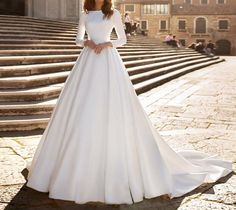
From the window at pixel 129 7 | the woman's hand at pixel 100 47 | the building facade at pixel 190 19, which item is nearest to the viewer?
the woman's hand at pixel 100 47

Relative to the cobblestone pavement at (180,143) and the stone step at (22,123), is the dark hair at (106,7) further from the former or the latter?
the stone step at (22,123)

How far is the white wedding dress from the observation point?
275cm

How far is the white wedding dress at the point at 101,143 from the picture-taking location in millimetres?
2746

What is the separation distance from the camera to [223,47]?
43.9 meters

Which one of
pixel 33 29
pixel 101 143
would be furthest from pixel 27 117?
pixel 33 29

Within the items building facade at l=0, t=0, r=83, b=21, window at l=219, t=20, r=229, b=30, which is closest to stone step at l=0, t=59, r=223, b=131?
building facade at l=0, t=0, r=83, b=21

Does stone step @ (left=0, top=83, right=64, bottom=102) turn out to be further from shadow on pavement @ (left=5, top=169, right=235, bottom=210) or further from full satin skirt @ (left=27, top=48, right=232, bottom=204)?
shadow on pavement @ (left=5, top=169, right=235, bottom=210)

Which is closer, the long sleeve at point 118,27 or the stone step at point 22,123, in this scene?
the long sleeve at point 118,27

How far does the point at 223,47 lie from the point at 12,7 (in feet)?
109

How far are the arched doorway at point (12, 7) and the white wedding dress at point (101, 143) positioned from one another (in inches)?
530

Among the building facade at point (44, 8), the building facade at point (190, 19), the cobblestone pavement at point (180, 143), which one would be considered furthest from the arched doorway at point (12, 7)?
the building facade at point (190, 19)

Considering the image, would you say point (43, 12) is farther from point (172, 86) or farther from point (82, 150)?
point (82, 150)

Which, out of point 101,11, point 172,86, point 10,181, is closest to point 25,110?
point 10,181

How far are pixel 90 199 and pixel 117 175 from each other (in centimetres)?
27
